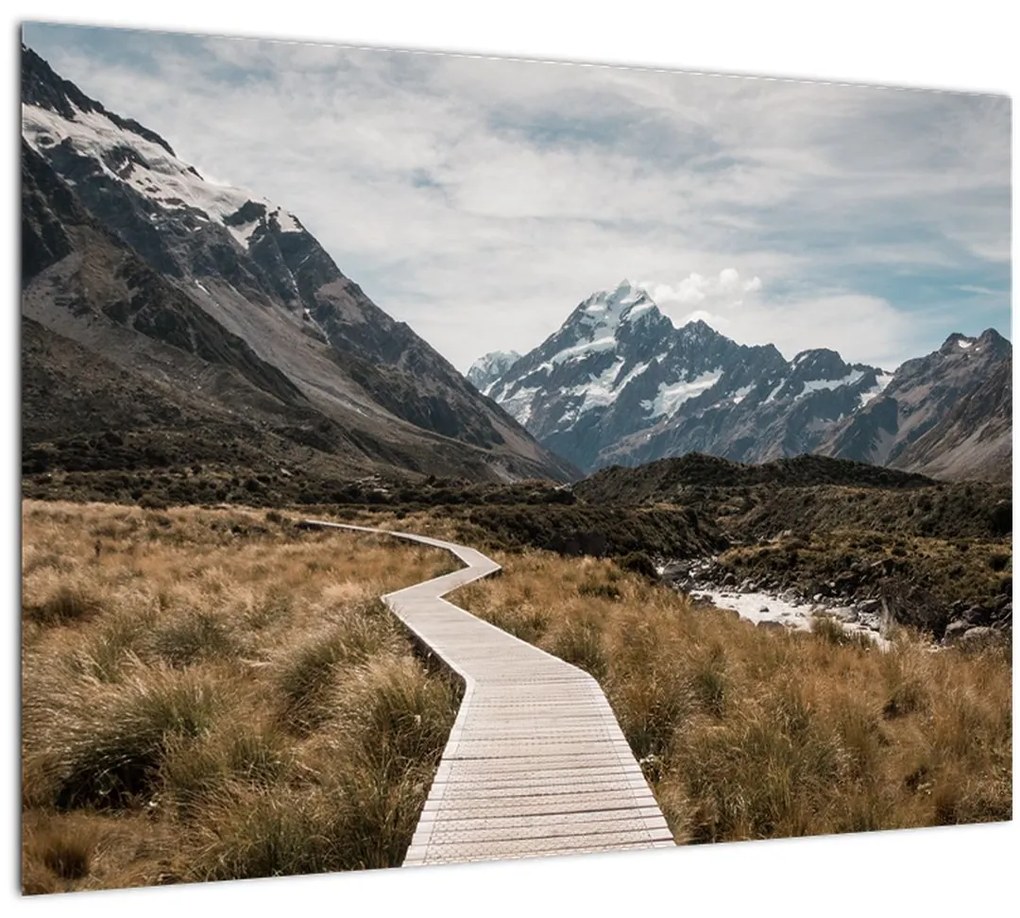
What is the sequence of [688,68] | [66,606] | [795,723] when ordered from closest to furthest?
[795,723], [66,606], [688,68]

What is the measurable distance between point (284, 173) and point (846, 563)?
74.0 ft

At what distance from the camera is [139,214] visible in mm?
195875

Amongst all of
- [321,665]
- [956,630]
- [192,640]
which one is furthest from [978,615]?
[192,640]

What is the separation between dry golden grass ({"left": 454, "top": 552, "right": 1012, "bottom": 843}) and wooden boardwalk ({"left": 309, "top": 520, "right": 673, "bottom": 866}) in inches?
24.5

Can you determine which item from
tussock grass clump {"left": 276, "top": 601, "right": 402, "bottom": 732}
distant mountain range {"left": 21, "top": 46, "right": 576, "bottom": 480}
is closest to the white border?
tussock grass clump {"left": 276, "top": 601, "right": 402, "bottom": 732}

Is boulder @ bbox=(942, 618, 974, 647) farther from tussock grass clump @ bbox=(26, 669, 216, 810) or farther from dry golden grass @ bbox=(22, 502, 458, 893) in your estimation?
tussock grass clump @ bbox=(26, 669, 216, 810)

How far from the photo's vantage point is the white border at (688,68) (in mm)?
6035

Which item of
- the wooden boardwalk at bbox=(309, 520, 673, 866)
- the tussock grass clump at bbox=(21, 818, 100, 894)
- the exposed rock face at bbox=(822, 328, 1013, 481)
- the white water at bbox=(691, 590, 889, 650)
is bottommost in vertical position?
the white water at bbox=(691, 590, 889, 650)

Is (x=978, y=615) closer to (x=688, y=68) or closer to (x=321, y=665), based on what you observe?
(x=688, y=68)

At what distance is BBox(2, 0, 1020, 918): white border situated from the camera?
6.04 m

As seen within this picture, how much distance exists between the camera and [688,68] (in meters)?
9.77

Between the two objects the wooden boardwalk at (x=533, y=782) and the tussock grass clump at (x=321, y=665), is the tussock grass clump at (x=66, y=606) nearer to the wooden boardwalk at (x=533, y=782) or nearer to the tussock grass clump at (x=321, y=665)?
the tussock grass clump at (x=321, y=665)

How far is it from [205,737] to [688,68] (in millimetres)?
8547

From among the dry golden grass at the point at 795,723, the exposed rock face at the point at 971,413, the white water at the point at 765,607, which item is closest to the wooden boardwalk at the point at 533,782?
the dry golden grass at the point at 795,723
